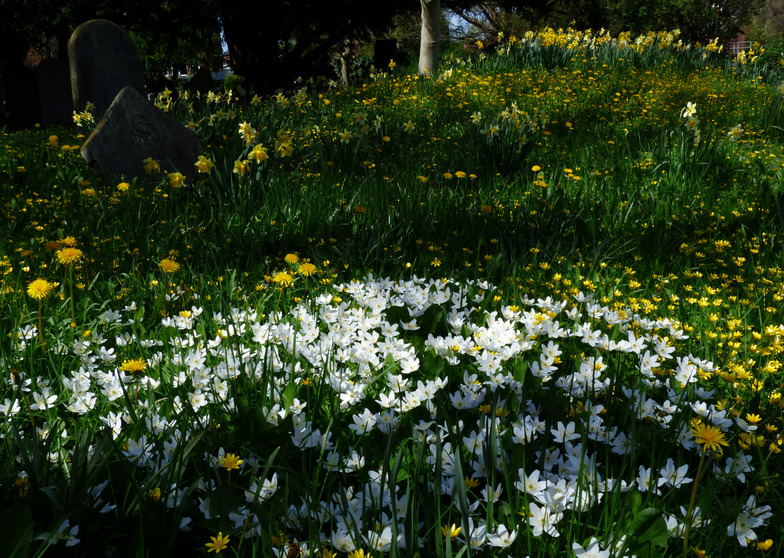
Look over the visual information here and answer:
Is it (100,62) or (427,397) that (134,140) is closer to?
(427,397)

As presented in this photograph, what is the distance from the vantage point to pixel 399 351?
1.90 metres

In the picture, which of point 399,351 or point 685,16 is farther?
point 685,16

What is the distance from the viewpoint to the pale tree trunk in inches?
366

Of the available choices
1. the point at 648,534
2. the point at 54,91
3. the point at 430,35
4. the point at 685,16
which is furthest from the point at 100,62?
the point at 685,16

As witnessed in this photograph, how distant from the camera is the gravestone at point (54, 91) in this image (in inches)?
372

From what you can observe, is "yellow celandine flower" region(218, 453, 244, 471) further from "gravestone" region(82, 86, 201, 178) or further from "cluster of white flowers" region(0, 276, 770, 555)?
"gravestone" region(82, 86, 201, 178)

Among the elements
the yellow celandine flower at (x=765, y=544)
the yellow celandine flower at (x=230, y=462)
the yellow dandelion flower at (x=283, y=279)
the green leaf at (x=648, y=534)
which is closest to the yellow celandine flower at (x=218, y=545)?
the yellow celandine flower at (x=230, y=462)

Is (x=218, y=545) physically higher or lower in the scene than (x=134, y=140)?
lower

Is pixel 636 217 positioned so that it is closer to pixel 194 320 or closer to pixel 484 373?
pixel 484 373

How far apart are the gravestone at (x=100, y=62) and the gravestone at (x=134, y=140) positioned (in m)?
3.83

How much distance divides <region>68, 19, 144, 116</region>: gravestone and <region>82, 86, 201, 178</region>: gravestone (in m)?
3.83

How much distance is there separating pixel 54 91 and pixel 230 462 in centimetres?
1019

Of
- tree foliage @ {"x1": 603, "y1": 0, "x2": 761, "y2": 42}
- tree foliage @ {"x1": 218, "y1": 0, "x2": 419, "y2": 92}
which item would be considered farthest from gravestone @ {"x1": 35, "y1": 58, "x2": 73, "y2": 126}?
tree foliage @ {"x1": 603, "y1": 0, "x2": 761, "y2": 42}

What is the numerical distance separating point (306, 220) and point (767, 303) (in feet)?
7.49
